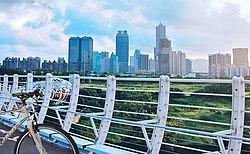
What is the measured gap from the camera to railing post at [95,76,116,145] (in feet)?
10.1

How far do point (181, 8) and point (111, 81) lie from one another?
6.75 meters

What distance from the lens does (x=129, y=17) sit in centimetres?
1659

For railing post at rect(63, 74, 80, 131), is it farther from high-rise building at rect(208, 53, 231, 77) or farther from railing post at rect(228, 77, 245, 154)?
high-rise building at rect(208, 53, 231, 77)

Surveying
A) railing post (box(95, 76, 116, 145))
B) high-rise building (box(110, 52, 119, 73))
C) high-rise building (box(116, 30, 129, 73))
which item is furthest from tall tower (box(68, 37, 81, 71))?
railing post (box(95, 76, 116, 145))

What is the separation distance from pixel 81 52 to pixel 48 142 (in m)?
8.26

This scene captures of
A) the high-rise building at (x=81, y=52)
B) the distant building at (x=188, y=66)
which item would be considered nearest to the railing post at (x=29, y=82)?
the distant building at (x=188, y=66)

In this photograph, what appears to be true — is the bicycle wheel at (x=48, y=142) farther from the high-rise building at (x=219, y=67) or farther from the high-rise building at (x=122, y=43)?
the high-rise building at (x=122, y=43)

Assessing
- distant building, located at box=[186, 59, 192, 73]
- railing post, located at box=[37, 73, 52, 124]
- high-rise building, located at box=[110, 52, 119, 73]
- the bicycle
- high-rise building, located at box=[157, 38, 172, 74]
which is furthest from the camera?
high-rise building, located at box=[157, 38, 172, 74]

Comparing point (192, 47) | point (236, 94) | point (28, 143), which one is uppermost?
point (192, 47)

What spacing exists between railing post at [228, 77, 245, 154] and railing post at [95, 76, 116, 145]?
1392 mm

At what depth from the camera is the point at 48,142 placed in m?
3.40

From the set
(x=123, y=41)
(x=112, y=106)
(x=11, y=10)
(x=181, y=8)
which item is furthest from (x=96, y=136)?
(x=123, y=41)

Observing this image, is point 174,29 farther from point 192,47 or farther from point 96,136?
point 96,136

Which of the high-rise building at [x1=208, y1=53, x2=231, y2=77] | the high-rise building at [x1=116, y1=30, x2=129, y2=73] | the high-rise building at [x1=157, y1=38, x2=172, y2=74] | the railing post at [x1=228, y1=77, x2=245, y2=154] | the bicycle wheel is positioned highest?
the high-rise building at [x1=116, y1=30, x2=129, y2=73]
